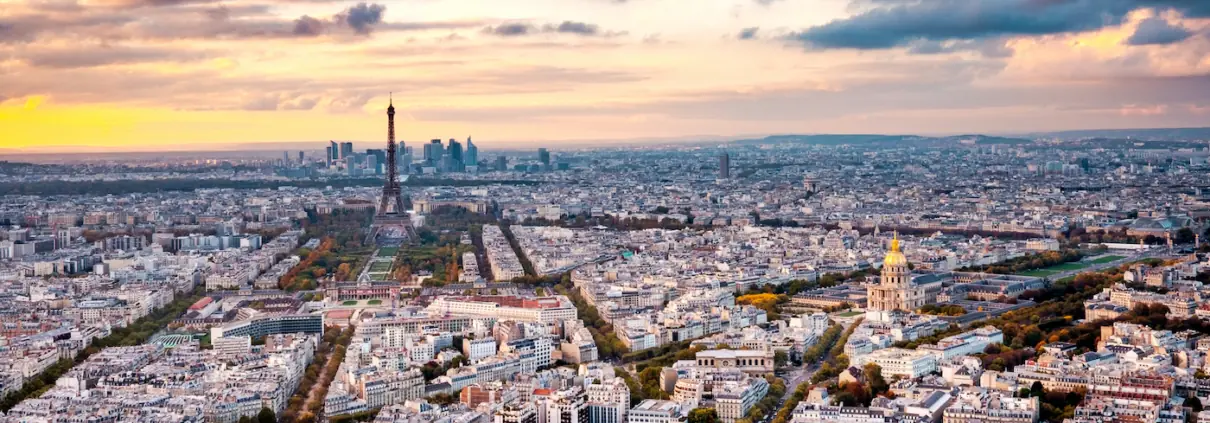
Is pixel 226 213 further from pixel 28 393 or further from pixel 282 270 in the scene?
pixel 28 393

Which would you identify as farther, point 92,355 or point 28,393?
point 92,355

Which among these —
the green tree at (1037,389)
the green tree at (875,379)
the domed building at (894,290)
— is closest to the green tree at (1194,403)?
the green tree at (1037,389)

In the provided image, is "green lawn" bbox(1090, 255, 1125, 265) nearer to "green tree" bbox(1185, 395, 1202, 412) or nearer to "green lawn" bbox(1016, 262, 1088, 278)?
"green lawn" bbox(1016, 262, 1088, 278)

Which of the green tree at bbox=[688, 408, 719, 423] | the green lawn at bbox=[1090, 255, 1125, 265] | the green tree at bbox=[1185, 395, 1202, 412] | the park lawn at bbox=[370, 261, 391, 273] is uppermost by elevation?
the green tree at bbox=[1185, 395, 1202, 412]

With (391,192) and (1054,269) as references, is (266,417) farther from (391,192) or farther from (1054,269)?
(391,192)

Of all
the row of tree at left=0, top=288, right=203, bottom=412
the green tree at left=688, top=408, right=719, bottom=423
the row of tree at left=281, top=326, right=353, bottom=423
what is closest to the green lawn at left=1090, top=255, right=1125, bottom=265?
the row of tree at left=281, top=326, right=353, bottom=423

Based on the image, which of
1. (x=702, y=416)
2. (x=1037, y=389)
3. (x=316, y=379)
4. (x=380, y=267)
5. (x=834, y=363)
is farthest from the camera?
(x=380, y=267)

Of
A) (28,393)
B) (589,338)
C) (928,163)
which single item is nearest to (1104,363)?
(589,338)

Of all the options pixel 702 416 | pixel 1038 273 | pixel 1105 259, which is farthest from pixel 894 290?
pixel 702 416

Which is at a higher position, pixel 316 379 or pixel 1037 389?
pixel 1037 389

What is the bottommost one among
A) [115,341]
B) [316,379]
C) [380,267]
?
[380,267]

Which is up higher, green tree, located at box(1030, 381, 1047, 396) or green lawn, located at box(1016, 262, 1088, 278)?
green tree, located at box(1030, 381, 1047, 396)
